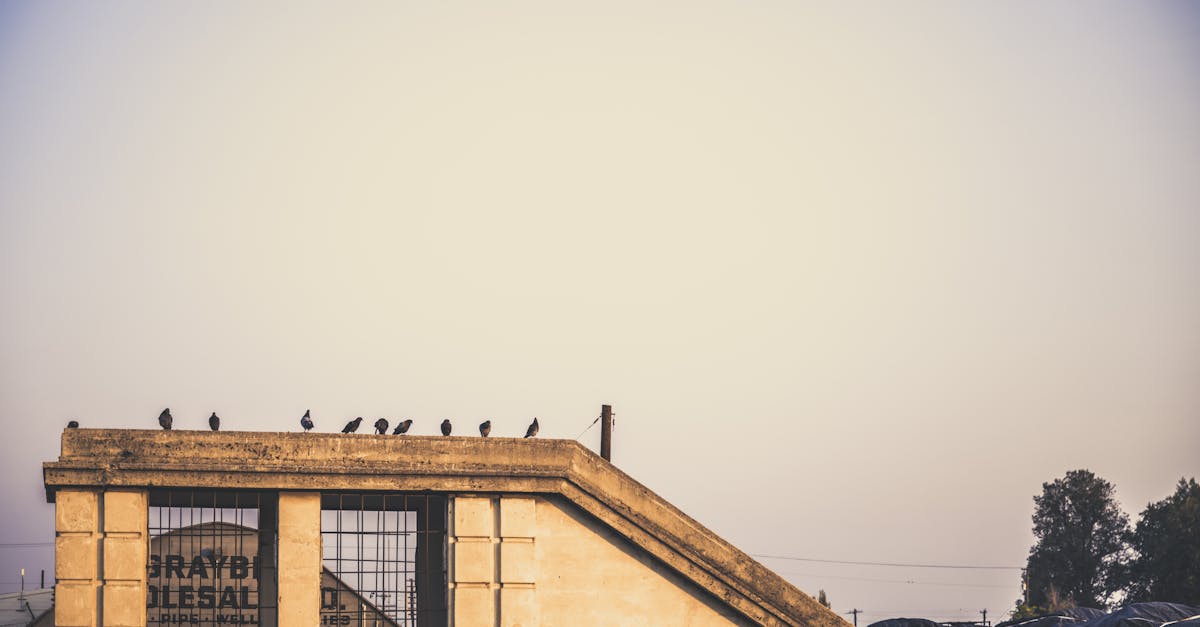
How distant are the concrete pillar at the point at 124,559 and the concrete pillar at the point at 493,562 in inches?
188

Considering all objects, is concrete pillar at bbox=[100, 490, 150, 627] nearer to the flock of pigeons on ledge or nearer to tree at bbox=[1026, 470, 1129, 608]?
the flock of pigeons on ledge

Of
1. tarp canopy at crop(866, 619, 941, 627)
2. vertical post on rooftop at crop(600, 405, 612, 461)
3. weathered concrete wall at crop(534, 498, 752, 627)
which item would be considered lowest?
tarp canopy at crop(866, 619, 941, 627)

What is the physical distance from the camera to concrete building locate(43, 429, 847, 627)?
896 inches

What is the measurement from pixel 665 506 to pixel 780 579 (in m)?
2.20

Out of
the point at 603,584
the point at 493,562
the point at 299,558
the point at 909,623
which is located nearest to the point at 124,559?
the point at 299,558

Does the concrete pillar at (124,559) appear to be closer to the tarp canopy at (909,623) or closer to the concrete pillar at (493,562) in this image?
the concrete pillar at (493,562)

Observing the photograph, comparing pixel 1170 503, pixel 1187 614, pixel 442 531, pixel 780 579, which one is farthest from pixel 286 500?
pixel 1170 503

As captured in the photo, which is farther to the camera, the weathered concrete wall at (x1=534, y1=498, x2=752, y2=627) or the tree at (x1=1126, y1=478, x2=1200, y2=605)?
the tree at (x1=1126, y1=478, x2=1200, y2=605)

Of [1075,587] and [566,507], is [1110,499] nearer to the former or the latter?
[1075,587]

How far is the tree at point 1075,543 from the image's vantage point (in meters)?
86.1

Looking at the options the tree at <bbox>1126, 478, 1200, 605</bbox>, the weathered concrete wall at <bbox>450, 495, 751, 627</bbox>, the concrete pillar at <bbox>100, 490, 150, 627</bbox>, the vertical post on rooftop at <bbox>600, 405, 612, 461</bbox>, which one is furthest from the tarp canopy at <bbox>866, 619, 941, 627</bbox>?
the tree at <bbox>1126, 478, 1200, 605</bbox>

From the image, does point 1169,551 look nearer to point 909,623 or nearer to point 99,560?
point 909,623

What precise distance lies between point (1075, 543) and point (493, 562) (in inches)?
2810

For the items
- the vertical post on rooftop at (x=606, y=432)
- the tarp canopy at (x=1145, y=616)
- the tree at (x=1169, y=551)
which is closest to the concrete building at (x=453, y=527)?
the vertical post on rooftop at (x=606, y=432)
